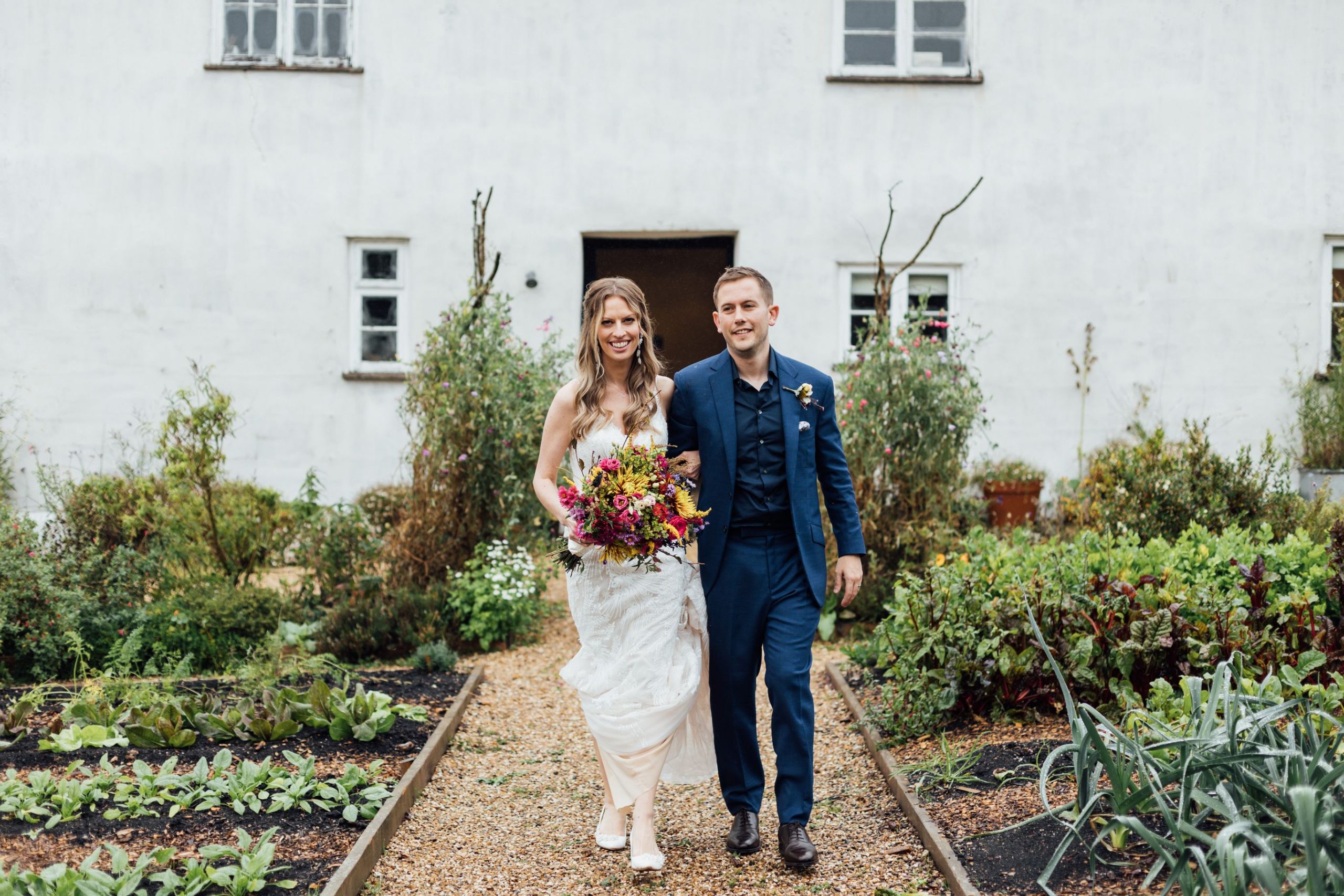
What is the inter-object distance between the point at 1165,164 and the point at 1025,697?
7884 millimetres

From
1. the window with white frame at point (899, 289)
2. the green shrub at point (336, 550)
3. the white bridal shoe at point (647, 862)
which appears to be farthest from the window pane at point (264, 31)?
the white bridal shoe at point (647, 862)

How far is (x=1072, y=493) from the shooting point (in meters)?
10.6

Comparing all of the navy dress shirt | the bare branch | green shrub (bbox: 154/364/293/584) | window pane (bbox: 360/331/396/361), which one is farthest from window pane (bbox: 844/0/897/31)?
the navy dress shirt

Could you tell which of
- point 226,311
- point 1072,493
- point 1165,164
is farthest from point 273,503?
point 1165,164

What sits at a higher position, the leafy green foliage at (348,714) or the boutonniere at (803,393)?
the boutonniere at (803,393)

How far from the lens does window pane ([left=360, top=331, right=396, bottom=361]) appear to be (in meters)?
11.2

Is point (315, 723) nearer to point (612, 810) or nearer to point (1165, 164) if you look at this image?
point (612, 810)

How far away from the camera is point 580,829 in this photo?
4344 millimetres

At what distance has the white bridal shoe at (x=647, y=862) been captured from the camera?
149 inches

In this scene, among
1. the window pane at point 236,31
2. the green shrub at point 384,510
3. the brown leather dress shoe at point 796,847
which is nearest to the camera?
the brown leather dress shoe at point 796,847

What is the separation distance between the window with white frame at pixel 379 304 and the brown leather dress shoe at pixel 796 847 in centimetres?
796

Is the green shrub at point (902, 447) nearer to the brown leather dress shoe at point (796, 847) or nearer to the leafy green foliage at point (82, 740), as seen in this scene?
the brown leather dress shoe at point (796, 847)

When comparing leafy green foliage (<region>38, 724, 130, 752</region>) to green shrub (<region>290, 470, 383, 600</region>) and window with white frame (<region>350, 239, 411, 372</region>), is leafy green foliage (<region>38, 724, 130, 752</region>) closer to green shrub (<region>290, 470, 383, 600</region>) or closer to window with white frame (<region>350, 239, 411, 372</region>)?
green shrub (<region>290, 470, 383, 600</region>)

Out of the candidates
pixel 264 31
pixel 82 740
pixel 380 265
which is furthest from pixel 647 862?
pixel 264 31
